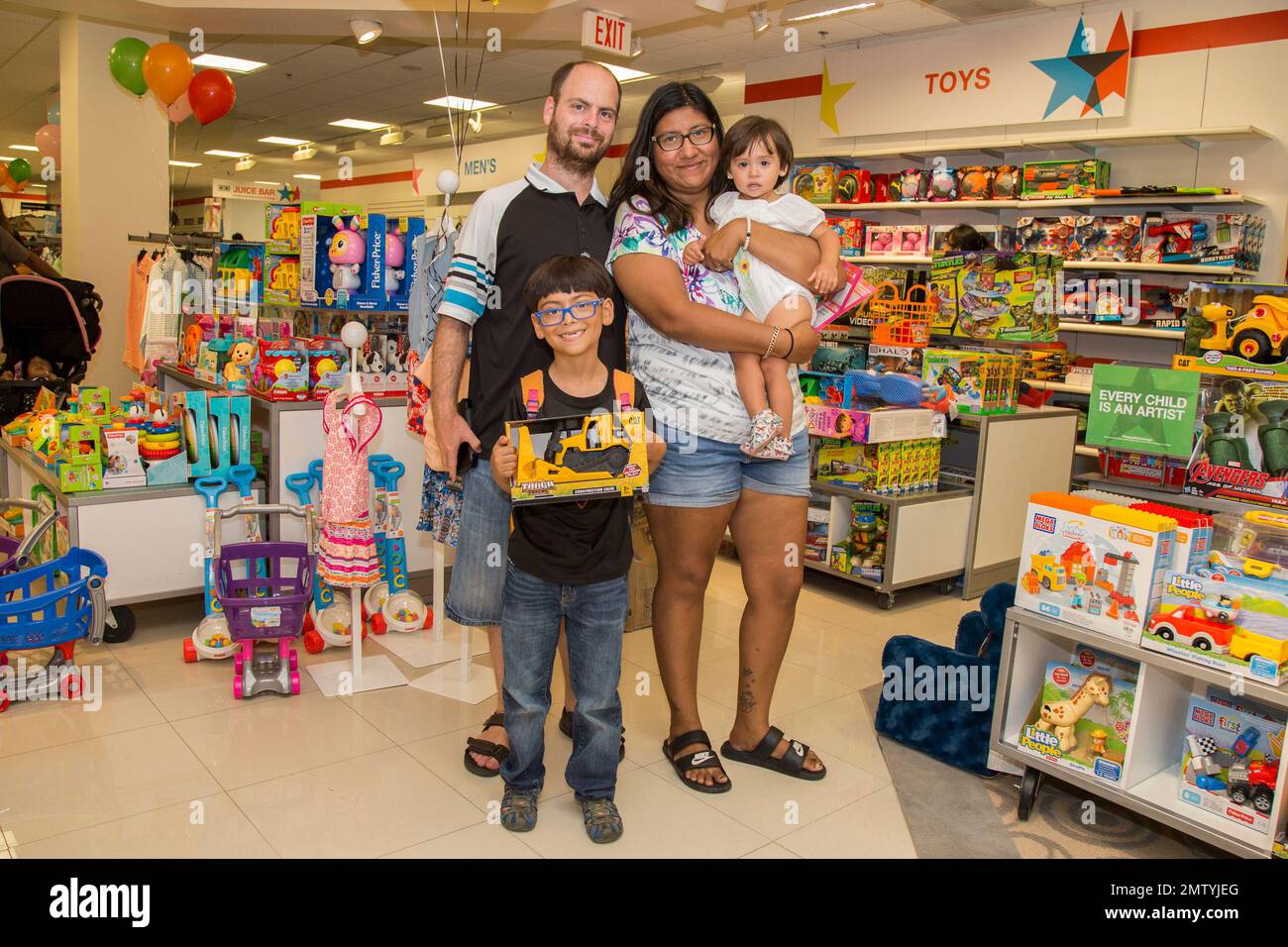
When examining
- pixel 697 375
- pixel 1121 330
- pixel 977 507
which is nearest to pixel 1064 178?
pixel 1121 330

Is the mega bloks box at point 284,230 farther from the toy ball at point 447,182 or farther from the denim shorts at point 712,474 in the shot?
the denim shorts at point 712,474

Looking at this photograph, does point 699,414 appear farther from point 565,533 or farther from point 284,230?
point 284,230

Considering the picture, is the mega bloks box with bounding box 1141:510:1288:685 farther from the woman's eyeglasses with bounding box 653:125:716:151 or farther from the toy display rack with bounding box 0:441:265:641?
the toy display rack with bounding box 0:441:265:641

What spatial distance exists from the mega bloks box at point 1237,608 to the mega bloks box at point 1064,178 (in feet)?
14.2

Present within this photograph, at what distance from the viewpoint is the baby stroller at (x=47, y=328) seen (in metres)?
5.66

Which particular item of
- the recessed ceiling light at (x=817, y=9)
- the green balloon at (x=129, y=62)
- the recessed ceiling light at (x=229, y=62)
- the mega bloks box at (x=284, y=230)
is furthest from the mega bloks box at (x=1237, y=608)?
the recessed ceiling light at (x=229, y=62)

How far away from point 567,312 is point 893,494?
110 inches

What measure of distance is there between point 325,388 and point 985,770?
290 cm

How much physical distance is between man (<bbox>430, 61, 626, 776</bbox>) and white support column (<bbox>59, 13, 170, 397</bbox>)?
19.3ft

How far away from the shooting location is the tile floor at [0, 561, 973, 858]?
2.43m

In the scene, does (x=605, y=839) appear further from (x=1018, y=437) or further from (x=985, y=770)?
(x=1018, y=437)

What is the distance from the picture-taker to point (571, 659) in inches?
97.3

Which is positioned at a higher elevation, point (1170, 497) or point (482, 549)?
point (1170, 497)

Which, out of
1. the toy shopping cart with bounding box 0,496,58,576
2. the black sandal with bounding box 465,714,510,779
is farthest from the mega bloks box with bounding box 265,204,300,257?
the black sandal with bounding box 465,714,510,779
